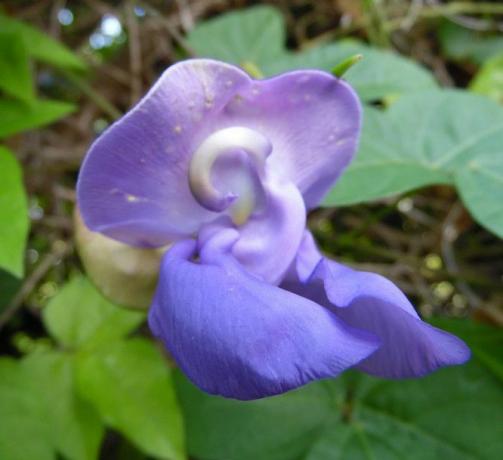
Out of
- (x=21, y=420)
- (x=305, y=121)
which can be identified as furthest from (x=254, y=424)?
(x=305, y=121)

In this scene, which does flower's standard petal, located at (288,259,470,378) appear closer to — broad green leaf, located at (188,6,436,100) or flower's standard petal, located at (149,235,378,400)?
flower's standard petal, located at (149,235,378,400)

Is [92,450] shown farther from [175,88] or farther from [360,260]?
[360,260]

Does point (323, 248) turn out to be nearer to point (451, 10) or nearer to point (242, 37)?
point (242, 37)

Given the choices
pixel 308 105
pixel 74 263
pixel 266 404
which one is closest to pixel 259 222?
pixel 308 105

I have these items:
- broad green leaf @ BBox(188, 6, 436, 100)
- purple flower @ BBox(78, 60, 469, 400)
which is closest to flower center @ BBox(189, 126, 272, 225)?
purple flower @ BBox(78, 60, 469, 400)

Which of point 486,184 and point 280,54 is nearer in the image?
point 486,184

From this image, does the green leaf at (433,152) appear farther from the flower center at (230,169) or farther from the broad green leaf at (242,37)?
the broad green leaf at (242,37)

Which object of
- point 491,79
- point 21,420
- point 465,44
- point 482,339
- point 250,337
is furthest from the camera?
point 465,44
